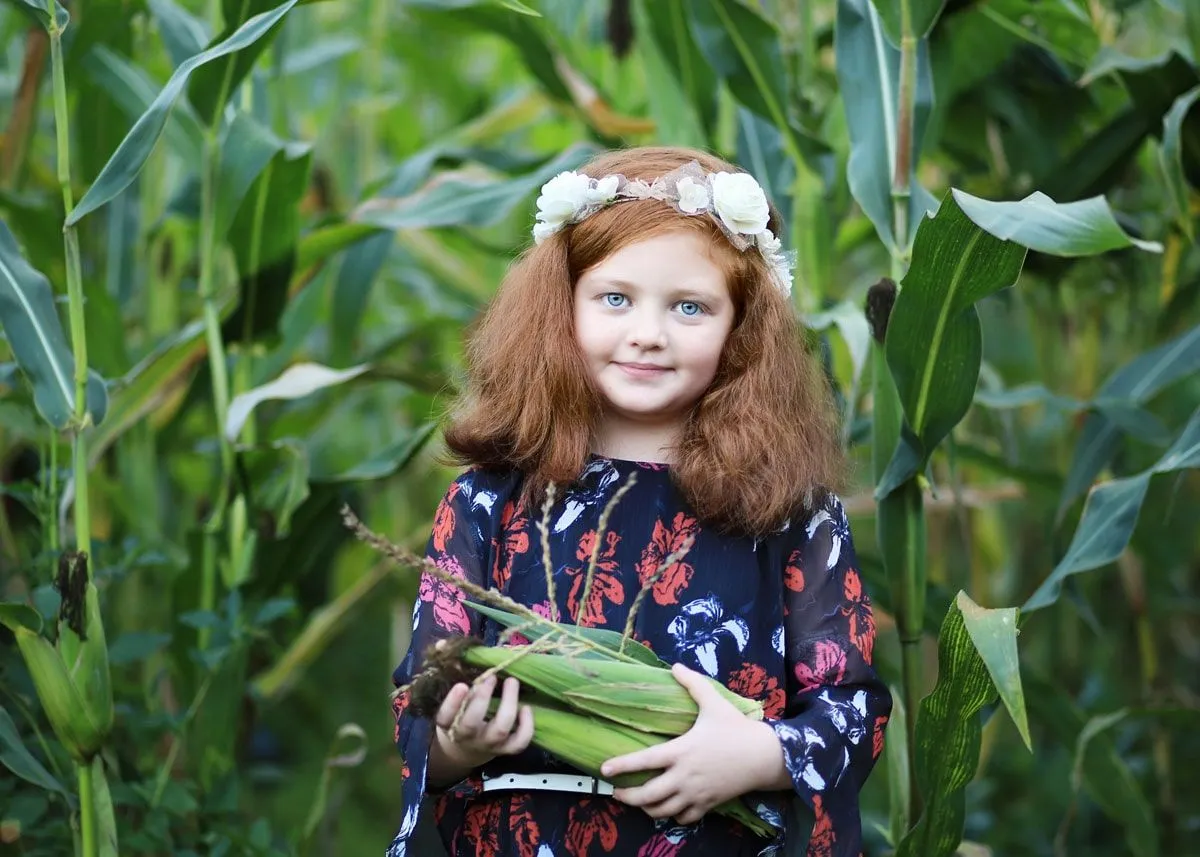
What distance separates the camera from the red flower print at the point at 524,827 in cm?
108

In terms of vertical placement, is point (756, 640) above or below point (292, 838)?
above

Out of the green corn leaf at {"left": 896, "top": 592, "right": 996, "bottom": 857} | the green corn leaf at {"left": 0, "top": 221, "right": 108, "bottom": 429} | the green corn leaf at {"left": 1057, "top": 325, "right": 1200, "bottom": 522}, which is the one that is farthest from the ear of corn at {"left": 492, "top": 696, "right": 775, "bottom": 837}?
the green corn leaf at {"left": 1057, "top": 325, "right": 1200, "bottom": 522}

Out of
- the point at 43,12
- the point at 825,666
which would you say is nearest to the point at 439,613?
the point at 825,666

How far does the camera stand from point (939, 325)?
4.11 feet

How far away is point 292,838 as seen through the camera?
169cm

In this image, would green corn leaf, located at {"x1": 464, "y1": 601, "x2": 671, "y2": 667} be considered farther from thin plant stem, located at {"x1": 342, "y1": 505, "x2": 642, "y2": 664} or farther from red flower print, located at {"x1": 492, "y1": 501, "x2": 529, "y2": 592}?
red flower print, located at {"x1": 492, "y1": 501, "x2": 529, "y2": 592}

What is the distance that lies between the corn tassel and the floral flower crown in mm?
378

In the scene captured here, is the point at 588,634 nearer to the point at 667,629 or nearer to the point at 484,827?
the point at 667,629

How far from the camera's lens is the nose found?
1.09 m

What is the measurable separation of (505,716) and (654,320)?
13.3 inches

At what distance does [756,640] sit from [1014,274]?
15.6 inches

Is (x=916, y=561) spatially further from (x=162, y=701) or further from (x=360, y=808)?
(x=360, y=808)

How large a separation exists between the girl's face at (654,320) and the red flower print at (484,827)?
0.35 meters

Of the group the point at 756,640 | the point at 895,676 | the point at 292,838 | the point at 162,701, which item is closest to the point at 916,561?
the point at 756,640
